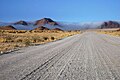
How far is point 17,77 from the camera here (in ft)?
24.5

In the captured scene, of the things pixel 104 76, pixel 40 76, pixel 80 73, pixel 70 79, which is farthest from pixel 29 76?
pixel 104 76

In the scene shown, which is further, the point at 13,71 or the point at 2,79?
the point at 13,71

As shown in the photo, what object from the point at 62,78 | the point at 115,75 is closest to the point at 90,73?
the point at 115,75

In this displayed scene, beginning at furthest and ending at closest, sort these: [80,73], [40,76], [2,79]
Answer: [80,73], [40,76], [2,79]

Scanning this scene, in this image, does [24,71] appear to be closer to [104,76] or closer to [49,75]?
[49,75]

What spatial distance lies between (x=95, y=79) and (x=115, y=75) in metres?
1.08

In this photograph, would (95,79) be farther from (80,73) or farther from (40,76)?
(40,76)

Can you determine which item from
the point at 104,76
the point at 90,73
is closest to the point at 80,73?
the point at 90,73

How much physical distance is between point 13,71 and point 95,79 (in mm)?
3047

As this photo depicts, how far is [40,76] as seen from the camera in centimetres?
763

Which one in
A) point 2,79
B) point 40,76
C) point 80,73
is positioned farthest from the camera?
point 80,73

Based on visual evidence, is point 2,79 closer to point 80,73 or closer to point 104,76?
point 80,73

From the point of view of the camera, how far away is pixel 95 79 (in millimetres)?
7316

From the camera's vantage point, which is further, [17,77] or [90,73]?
[90,73]
